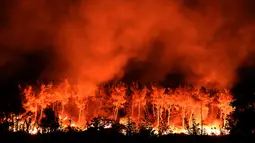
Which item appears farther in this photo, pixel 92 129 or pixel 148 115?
pixel 148 115

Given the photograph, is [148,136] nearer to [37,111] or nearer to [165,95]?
[165,95]

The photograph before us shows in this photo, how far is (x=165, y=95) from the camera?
30.1 m

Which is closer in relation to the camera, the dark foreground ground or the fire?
the dark foreground ground

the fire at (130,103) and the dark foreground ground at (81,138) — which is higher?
the fire at (130,103)

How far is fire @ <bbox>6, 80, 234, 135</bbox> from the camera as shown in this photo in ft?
98.7

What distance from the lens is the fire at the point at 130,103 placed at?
3008cm

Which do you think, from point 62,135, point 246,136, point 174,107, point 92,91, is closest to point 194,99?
point 174,107

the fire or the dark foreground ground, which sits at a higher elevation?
the fire

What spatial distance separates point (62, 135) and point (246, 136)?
5.74m

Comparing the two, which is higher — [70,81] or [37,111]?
[70,81]

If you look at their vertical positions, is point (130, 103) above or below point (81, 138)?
above

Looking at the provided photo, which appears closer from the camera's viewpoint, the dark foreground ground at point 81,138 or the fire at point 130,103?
the dark foreground ground at point 81,138

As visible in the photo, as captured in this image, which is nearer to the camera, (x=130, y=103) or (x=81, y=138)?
(x=81, y=138)

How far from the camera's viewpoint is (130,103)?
32.5m
